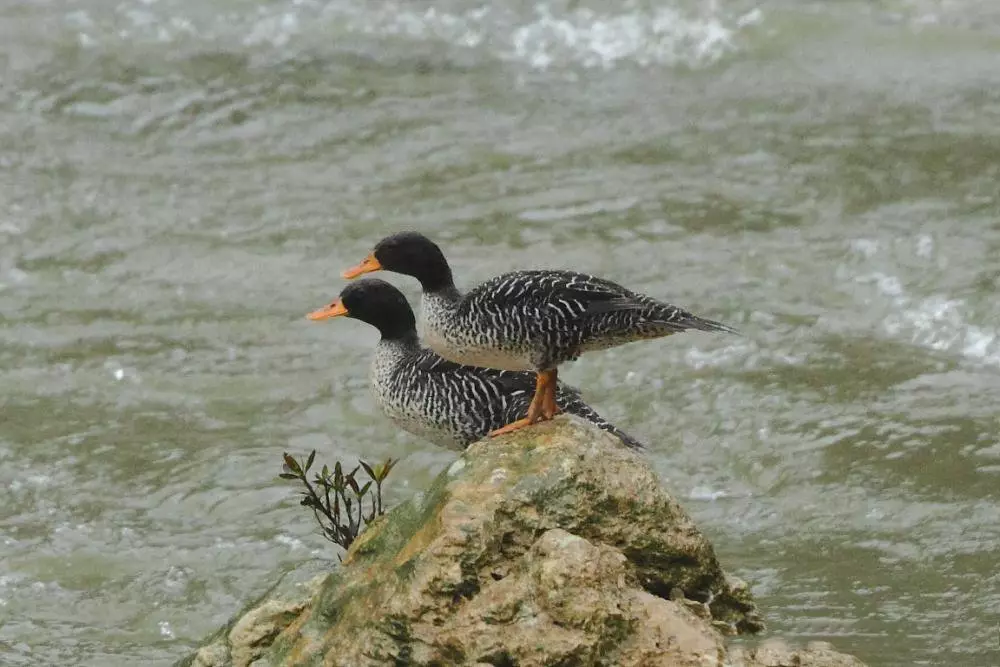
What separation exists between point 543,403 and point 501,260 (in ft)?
16.5

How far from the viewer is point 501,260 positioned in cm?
1016

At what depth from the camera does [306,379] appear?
920 centimetres

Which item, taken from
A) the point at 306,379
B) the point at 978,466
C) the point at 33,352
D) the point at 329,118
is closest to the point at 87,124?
the point at 329,118

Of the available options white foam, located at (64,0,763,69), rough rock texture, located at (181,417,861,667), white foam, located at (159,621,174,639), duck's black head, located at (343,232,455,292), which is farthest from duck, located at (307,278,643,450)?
white foam, located at (64,0,763,69)

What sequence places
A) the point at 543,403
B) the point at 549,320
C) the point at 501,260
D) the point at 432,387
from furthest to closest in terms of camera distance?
1. the point at 501,260
2. the point at 432,387
3. the point at 549,320
4. the point at 543,403

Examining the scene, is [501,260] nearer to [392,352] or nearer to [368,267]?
[392,352]

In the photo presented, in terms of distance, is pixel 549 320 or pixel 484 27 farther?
pixel 484 27

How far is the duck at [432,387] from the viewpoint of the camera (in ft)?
19.5

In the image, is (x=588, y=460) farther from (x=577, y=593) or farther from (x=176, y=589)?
(x=176, y=589)

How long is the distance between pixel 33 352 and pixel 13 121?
12.6ft

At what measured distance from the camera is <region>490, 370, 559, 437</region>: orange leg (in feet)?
16.5

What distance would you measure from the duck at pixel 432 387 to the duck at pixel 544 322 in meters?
0.38

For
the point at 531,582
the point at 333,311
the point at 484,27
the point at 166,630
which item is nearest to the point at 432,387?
the point at 333,311

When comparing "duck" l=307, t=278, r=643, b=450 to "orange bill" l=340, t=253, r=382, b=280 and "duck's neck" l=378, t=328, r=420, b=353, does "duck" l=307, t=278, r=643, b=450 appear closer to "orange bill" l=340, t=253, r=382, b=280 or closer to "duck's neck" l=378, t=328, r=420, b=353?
"duck's neck" l=378, t=328, r=420, b=353
